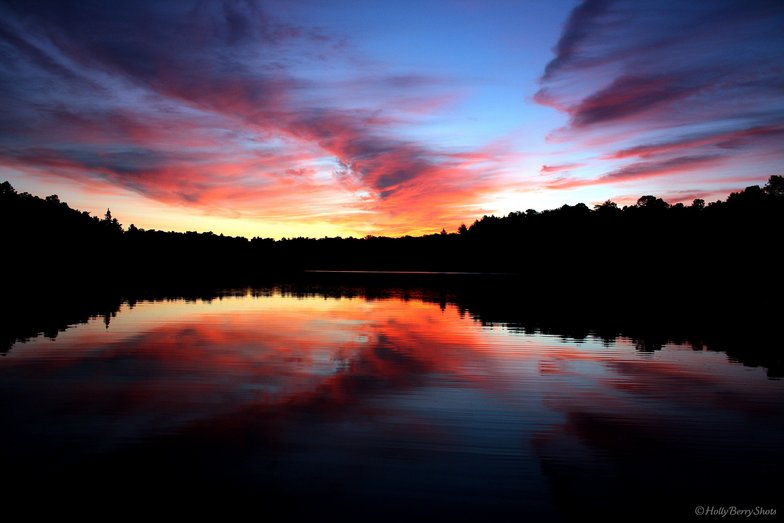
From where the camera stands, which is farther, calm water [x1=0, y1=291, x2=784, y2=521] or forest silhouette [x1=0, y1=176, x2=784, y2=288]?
forest silhouette [x1=0, y1=176, x2=784, y2=288]

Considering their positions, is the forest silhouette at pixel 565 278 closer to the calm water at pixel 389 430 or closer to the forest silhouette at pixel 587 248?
the forest silhouette at pixel 587 248

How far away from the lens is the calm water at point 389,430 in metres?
7.68

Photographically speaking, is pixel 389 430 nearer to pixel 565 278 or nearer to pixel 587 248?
pixel 565 278

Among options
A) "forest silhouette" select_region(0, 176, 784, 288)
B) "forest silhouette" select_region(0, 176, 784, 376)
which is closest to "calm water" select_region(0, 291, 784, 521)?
"forest silhouette" select_region(0, 176, 784, 376)

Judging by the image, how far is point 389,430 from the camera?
10547 mm

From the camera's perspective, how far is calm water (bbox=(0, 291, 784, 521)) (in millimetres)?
7684

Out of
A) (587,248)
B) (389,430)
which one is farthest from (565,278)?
(389,430)

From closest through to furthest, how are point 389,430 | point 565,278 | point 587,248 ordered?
point 389,430
point 565,278
point 587,248

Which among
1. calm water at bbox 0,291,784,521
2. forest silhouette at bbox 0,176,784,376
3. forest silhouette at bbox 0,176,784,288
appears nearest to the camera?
calm water at bbox 0,291,784,521

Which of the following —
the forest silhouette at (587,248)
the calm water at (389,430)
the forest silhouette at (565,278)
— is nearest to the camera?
the calm water at (389,430)

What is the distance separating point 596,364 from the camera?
17656 millimetres

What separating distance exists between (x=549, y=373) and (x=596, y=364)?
2898mm

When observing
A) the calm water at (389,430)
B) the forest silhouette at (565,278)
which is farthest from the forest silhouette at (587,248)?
the calm water at (389,430)

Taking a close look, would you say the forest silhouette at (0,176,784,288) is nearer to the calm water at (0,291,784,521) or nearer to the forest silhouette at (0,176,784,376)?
the forest silhouette at (0,176,784,376)
